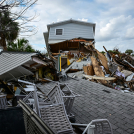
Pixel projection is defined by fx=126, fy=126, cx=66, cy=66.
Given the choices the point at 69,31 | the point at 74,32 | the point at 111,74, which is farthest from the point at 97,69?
the point at 69,31

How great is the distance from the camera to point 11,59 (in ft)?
21.4

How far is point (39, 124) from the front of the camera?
4.57 ft

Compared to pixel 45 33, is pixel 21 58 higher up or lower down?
lower down

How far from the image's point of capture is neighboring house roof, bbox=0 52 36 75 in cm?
613

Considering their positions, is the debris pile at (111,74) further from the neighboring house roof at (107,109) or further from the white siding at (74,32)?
the white siding at (74,32)

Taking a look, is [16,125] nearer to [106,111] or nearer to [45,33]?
[106,111]

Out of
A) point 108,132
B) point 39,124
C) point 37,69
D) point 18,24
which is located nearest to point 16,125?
point 39,124

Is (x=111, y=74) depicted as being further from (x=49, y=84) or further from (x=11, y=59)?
(x=11, y=59)

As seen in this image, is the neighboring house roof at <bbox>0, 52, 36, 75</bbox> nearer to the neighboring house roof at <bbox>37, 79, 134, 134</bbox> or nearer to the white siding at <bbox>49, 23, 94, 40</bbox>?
the neighboring house roof at <bbox>37, 79, 134, 134</bbox>

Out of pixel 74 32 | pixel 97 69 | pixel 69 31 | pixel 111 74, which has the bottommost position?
pixel 111 74

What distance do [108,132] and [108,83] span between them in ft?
21.1

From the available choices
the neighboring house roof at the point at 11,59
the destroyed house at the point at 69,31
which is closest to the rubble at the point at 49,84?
the neighboring house roof at the point at 11,59

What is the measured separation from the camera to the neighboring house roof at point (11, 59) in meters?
6.13

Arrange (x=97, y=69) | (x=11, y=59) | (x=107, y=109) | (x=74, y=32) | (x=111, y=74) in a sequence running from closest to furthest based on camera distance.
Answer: (x=107, y=109) < (x=11, y=59) < (x=111, y=74) < (x=97, y=69) < (x=74, y=32)
